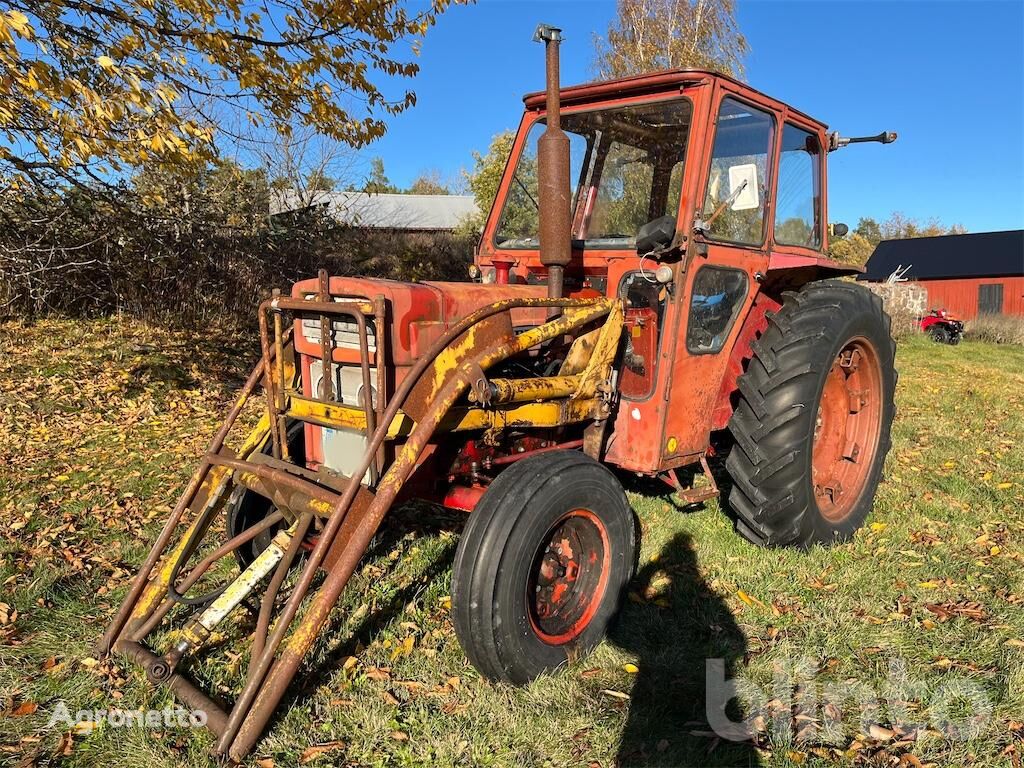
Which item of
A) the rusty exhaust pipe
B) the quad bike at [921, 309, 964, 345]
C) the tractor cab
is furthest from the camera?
the quad bike at [921, 309, 964, 345]

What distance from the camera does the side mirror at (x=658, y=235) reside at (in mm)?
3262

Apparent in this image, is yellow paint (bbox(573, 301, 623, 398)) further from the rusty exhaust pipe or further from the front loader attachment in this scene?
the rusty exhaust pipe

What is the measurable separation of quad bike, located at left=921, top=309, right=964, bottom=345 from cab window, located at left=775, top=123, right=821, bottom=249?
56.2 feet

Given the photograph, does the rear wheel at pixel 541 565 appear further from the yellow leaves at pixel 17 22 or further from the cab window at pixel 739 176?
the yellow leaves at pixel 17 22

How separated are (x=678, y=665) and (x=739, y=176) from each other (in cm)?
238

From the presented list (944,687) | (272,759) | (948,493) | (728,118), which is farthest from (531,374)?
(948,493)

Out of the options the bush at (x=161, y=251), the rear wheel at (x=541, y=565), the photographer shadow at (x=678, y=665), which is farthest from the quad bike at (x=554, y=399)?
the bush at (x=161, y=251)

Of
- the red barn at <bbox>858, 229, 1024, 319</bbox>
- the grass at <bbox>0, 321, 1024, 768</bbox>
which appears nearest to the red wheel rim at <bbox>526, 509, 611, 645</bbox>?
the grass at <bbox>0, 321, 1024, 768</bbox>

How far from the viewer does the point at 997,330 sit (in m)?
20.9

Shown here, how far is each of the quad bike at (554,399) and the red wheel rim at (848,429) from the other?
14mm

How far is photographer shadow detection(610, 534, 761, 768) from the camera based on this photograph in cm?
247

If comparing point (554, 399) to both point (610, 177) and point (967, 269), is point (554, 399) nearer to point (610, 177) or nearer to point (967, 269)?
point (610, 177)

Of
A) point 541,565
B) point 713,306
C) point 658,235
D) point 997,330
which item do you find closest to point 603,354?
point 658,235

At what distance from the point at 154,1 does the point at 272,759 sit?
462cm
